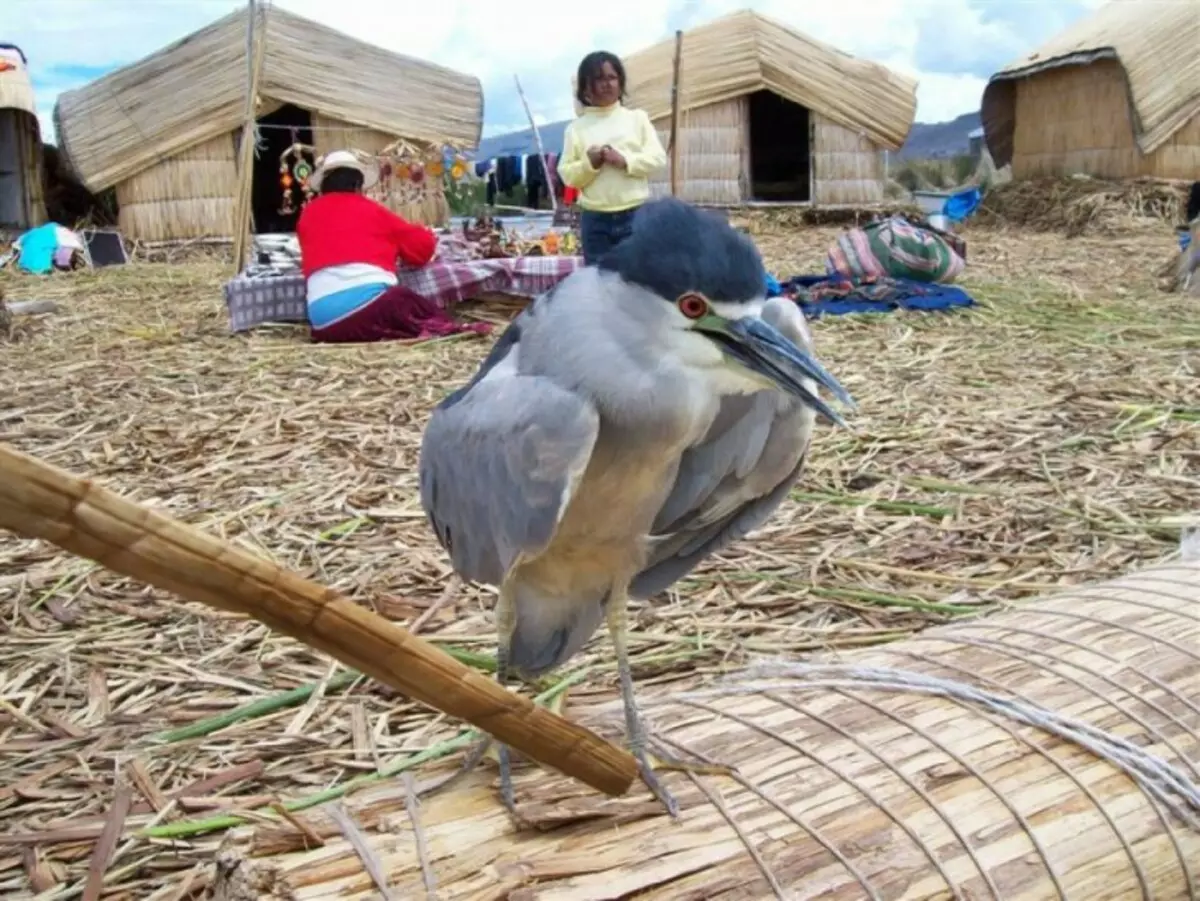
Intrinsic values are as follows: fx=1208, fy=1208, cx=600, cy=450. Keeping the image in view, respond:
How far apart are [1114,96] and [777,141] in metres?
5.61

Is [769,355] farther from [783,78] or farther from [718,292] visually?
[783,78]

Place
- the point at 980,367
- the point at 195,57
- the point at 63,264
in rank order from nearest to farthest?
the point at 980,367, the point at 63,264, the point at 195,57

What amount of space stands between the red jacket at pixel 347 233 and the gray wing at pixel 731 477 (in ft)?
15.9

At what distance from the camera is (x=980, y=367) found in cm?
565

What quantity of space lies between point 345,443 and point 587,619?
8.23 ft

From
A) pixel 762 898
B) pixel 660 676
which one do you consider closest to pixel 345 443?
pixel 660 676

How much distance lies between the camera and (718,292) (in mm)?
1668

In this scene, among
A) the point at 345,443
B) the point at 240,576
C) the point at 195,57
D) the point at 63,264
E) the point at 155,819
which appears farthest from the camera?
the point at 195,57

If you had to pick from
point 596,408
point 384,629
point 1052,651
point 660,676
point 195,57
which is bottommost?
point 660,676

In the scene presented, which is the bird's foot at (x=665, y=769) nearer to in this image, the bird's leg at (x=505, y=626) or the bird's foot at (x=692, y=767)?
the bird's foot at (x=692, y=767)

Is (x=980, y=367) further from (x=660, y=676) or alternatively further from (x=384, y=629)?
(x=384, y=629)

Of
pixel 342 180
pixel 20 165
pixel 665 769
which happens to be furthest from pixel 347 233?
pixel 20 165

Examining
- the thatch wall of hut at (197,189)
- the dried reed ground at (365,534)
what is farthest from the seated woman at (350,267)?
the thatch wall of hut at (197,189)

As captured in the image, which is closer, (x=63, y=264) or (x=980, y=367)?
(x=980, y=367)
